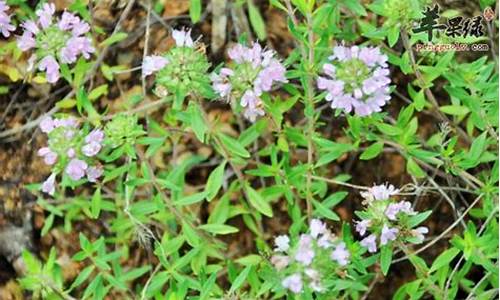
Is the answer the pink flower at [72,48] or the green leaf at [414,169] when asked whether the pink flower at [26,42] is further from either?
the green leaf at [414,169]

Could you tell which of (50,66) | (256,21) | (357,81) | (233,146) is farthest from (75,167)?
(256,21)

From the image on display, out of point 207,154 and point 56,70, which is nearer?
point 56,70

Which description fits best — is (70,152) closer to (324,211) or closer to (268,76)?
(268,76)

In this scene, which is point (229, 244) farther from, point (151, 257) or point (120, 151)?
point (120, 151)

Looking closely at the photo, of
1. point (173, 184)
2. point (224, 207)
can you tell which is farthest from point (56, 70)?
point (224, 207)

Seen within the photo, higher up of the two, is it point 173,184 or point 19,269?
point 173,184

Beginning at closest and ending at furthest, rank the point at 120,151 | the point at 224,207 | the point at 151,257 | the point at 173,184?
1. the point at 120,151
2. the point at 173,184
3. the point at 224,207
4. the point at 151,257
